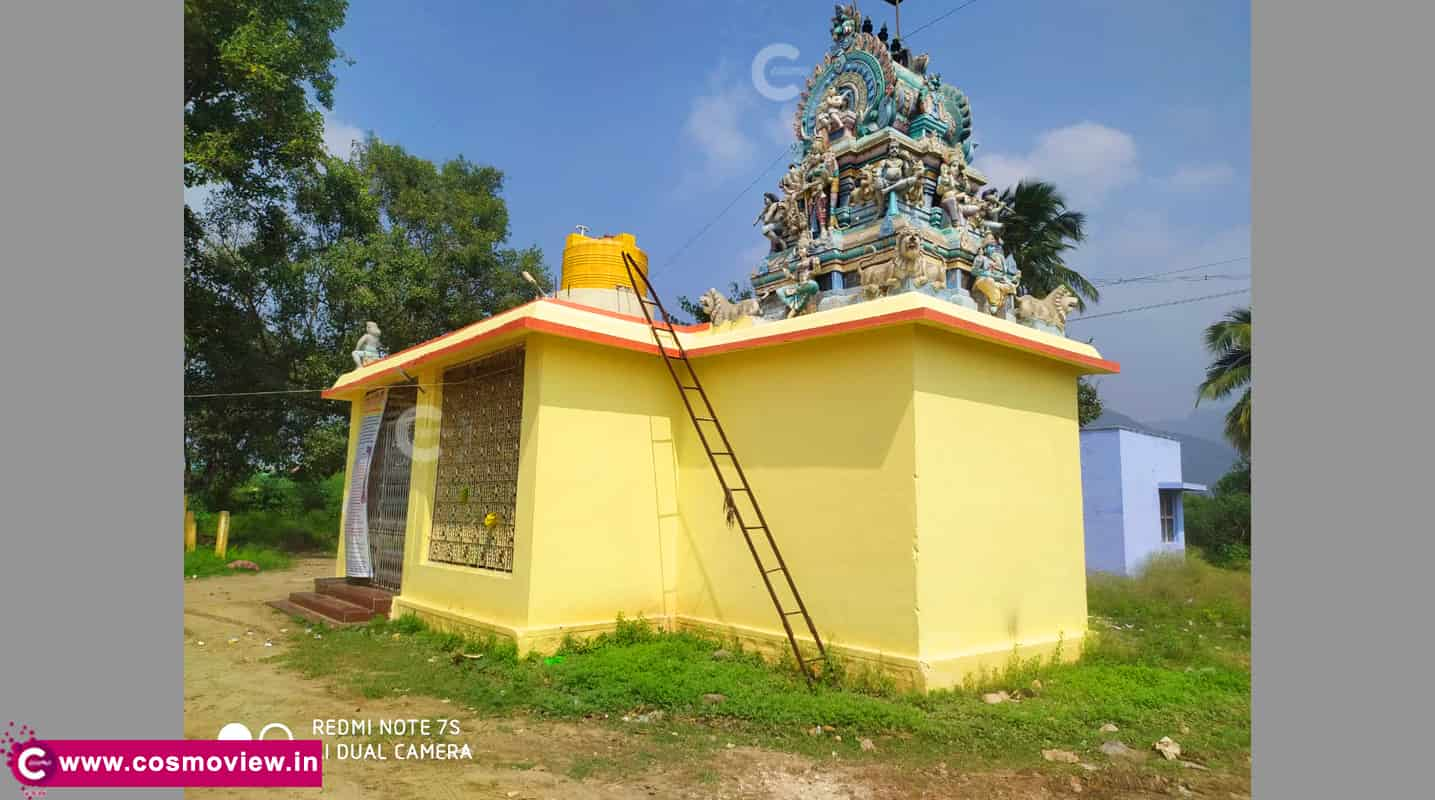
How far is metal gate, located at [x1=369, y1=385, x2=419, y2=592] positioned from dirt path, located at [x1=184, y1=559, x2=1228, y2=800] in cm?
354

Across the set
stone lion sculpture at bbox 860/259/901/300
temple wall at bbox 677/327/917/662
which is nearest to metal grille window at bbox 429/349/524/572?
temple wall at bbox 677/327/917/662

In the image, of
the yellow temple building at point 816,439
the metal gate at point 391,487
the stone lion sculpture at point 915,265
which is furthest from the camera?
the metal gate at point 391,487

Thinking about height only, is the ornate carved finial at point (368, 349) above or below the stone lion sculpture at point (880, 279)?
below

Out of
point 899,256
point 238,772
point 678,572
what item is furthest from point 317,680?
point 899,256

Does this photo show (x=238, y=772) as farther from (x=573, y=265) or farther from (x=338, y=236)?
(x=338, y=236)

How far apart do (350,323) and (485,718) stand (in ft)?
47.7

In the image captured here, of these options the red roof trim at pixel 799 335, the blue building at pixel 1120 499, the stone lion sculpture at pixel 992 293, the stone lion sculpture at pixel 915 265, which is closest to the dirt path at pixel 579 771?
the red roof trim at pixel 799 335

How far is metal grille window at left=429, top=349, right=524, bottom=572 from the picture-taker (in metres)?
7.52

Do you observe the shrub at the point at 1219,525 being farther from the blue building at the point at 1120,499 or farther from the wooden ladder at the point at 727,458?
the wooden ladder at the point at 727,458

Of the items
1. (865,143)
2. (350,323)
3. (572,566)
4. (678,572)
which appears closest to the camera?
(572,566)

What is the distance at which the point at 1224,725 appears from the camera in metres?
5.52

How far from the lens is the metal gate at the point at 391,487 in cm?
950

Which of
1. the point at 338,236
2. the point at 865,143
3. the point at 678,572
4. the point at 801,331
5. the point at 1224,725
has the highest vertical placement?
the point at 338,236

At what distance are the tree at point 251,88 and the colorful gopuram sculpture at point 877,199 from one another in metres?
10.3
